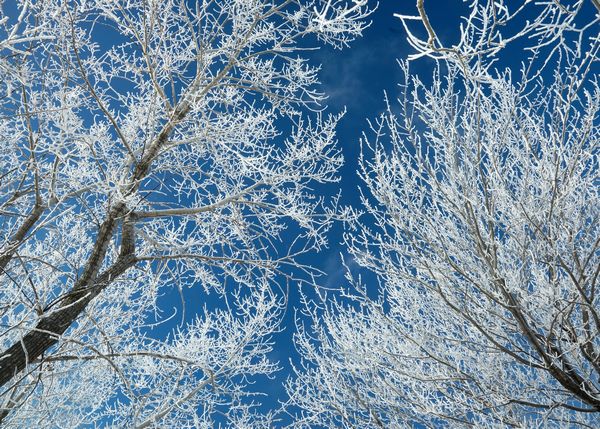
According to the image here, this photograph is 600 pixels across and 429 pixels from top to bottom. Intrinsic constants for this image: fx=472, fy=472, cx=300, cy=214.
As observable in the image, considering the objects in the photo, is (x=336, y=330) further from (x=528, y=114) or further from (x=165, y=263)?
(x=528, y=114)

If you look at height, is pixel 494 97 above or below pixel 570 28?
below

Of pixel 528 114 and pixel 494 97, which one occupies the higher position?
pixel 494 97

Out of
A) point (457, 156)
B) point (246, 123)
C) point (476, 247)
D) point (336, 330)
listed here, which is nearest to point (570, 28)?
point (457, 156)

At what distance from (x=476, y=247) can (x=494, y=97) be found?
1574mm

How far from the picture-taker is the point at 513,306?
3.82 metres

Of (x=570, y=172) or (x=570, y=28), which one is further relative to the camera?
(x=570, y=172)

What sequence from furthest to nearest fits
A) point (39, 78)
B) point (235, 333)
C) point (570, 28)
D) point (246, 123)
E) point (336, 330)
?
point (235, 333), point (336, 330), point (246, 123), point (39, 78), point (570, 28)

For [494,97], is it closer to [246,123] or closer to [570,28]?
[246,123]

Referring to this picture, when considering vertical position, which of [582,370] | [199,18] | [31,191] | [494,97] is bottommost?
[582,370]

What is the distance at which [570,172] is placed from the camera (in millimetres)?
4254

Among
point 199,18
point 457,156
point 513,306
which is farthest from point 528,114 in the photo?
point 199,18

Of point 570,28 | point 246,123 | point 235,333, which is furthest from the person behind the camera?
point 235,333

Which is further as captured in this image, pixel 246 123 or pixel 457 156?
pixel 246 123

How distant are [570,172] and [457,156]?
1.07 m
